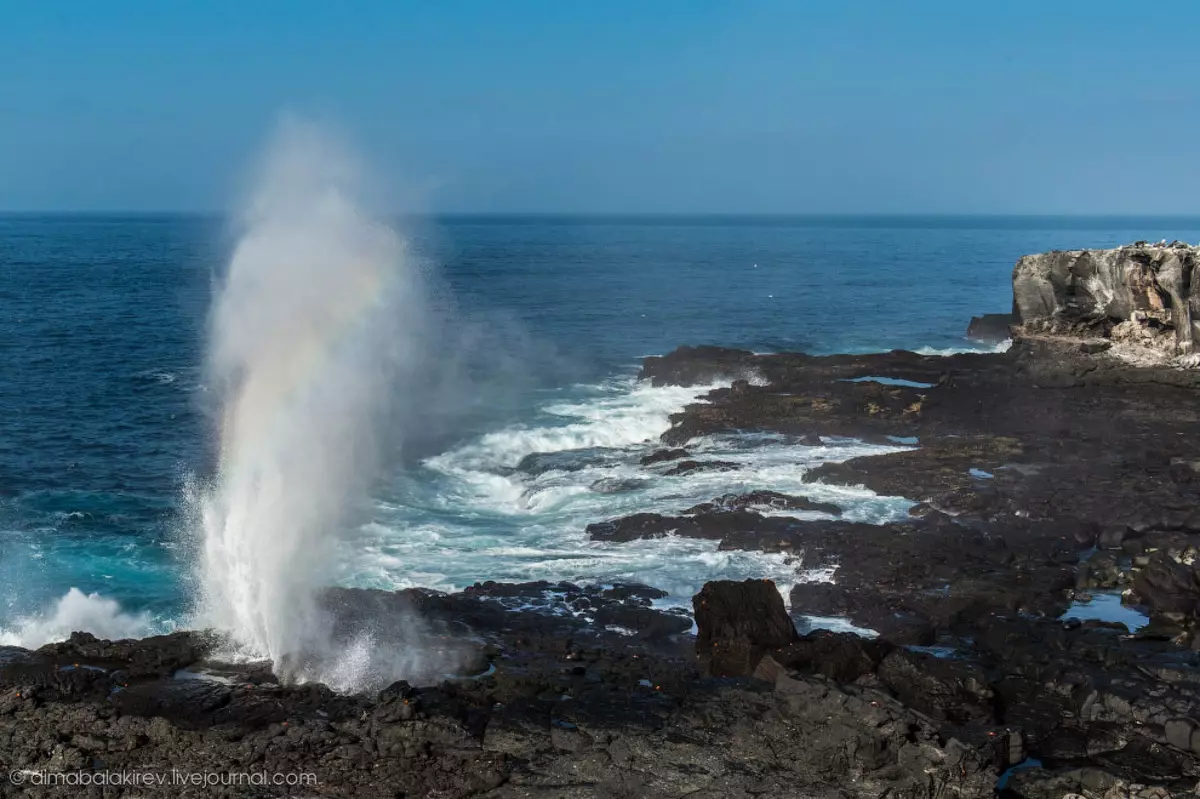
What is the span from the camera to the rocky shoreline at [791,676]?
2027cm

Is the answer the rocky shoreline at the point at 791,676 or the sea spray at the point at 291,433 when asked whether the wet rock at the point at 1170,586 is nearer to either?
the rocky shoreline at the point at 791,676

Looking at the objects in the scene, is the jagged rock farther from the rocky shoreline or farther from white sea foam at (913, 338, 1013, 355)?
the rocky shoreline

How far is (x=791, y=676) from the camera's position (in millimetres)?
22656

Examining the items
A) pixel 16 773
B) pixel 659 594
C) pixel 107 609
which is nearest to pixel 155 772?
pixel 16 773

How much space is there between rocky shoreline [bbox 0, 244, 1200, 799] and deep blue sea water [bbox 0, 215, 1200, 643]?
2.70 meters

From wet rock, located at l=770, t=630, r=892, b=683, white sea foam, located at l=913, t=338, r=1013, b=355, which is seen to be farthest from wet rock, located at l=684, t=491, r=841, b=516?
white sea foam, located at l=913, t=338, r=1013, b=355

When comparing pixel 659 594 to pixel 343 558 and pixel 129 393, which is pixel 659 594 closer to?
pixel 343 558

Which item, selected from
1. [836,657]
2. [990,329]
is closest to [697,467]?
[836,657]

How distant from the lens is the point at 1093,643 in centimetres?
2683

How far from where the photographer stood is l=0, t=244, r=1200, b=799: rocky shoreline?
20.3 m

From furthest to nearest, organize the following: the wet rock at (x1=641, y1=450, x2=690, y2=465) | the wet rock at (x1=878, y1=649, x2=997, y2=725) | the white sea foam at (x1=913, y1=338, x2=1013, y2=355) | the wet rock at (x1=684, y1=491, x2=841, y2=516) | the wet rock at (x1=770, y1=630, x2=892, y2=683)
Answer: the white sea foam at (x1=913, y1=338, x2=1013, y2=355) < the wet rock at (x1=641, y1=450, x2=690, y2=465) < the wet rock at (x1=684, y1=491, x2=841, y2=516) < the wet rock at (x1=770, y1=630, x2=892, y2=683) < the wet rock at (x1=878, y1=649, x2=997, y2=725)

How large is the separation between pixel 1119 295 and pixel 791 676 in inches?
1811

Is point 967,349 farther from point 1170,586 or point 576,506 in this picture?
point 1170,586

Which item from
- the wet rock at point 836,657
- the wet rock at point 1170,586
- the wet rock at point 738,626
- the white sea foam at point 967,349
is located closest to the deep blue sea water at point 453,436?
the white sea foam at point 967,349
